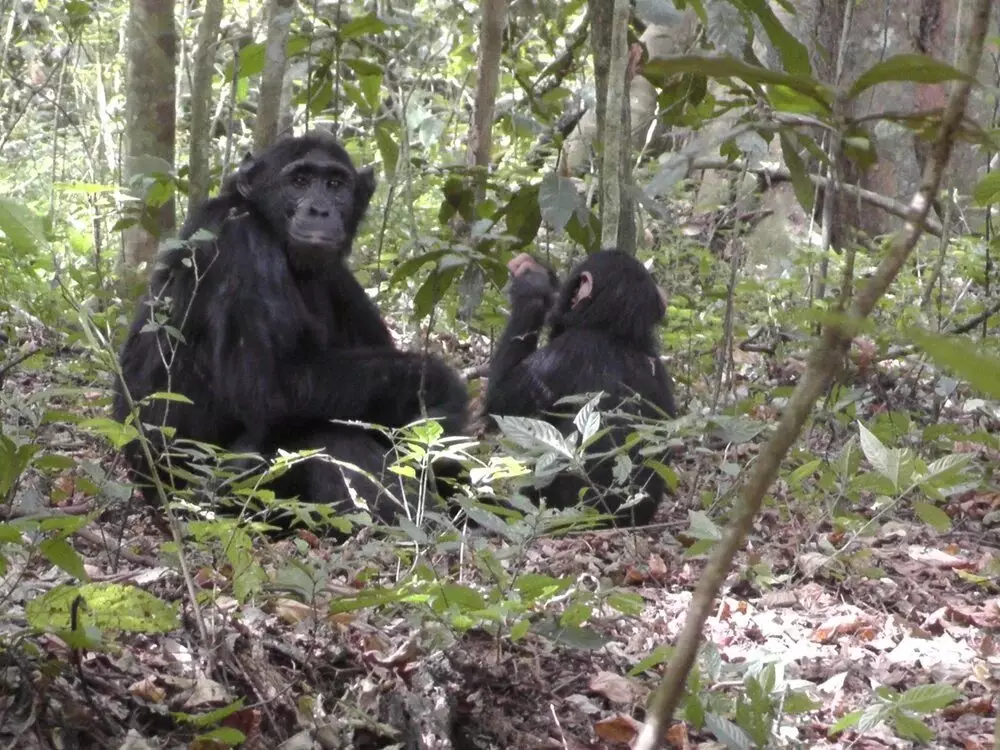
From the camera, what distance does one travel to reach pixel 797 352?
321 inches

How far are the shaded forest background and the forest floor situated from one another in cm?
1

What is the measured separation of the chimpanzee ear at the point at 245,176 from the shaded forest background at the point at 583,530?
646 millimetres

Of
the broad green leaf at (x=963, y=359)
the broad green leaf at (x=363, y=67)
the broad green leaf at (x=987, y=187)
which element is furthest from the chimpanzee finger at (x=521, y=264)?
A: the broad green leaf at (x=963, y=359)

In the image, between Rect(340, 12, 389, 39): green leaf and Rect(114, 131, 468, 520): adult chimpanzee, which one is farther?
Rect(340, 12, 389, 39): green leaf

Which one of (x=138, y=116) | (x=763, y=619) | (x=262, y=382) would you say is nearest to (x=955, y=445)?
(x=763, y=619)

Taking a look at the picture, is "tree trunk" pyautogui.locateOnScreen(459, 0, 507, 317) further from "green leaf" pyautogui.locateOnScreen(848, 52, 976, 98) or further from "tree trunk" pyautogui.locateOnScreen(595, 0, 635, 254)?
"green leaf" pyautogui.locateOnScreen(848, 52, 976, 98)

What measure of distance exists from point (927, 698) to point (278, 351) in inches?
166

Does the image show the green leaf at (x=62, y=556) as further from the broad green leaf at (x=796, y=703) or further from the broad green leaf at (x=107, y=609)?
the broad green leaf at (x=796, y=703)

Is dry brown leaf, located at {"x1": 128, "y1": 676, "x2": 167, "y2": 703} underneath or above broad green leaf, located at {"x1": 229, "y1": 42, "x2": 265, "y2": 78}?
underneath

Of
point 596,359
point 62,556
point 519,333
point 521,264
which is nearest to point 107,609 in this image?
point 62,556

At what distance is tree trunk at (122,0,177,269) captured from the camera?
794 cm

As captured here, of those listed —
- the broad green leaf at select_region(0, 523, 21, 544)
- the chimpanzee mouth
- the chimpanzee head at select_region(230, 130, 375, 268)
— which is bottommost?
the broad green leaf at select_region(0, 523, 21, 544)

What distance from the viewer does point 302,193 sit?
679 centimetres

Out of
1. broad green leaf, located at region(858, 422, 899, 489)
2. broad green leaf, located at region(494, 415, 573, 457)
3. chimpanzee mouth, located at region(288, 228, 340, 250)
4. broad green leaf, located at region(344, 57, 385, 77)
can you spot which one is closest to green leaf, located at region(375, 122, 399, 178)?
broad green leaf, located at region(344, 57, 385, 77)
